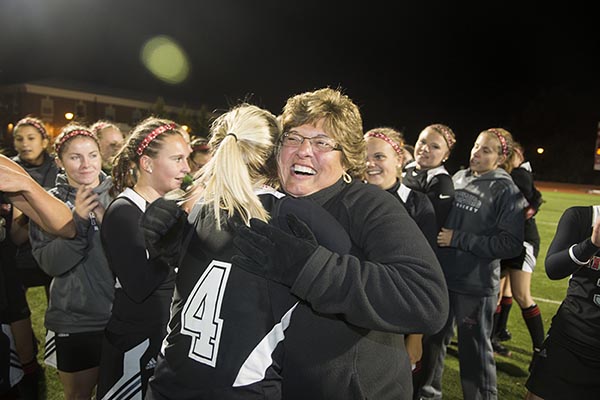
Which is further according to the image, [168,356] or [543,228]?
[543,228]

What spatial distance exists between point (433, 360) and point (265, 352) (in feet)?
9.27

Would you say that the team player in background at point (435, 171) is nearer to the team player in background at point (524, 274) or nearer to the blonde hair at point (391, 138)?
the blonde hair at point (391, 138)

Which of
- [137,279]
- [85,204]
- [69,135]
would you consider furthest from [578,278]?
[69,135]

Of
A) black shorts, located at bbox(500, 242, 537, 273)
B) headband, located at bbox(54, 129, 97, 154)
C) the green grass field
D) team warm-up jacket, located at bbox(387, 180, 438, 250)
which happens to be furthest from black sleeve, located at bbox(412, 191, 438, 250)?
headband, located at bbox(54, 129, 97, 154)

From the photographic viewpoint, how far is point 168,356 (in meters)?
1.53

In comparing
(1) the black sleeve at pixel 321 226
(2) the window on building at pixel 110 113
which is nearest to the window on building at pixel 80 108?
(2) the window on building at pixel 110 113

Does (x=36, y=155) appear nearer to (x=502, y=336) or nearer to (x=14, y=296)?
(x=14, y=296)

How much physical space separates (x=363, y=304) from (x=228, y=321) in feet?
1.40

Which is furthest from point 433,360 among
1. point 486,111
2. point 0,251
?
point 486,111

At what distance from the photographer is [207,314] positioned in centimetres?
142

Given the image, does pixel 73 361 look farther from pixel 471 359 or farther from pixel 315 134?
pixel 471 359

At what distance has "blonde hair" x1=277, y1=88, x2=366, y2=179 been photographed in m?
1.87

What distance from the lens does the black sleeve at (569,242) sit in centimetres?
265

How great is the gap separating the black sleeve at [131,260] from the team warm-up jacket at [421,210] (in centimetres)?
188
